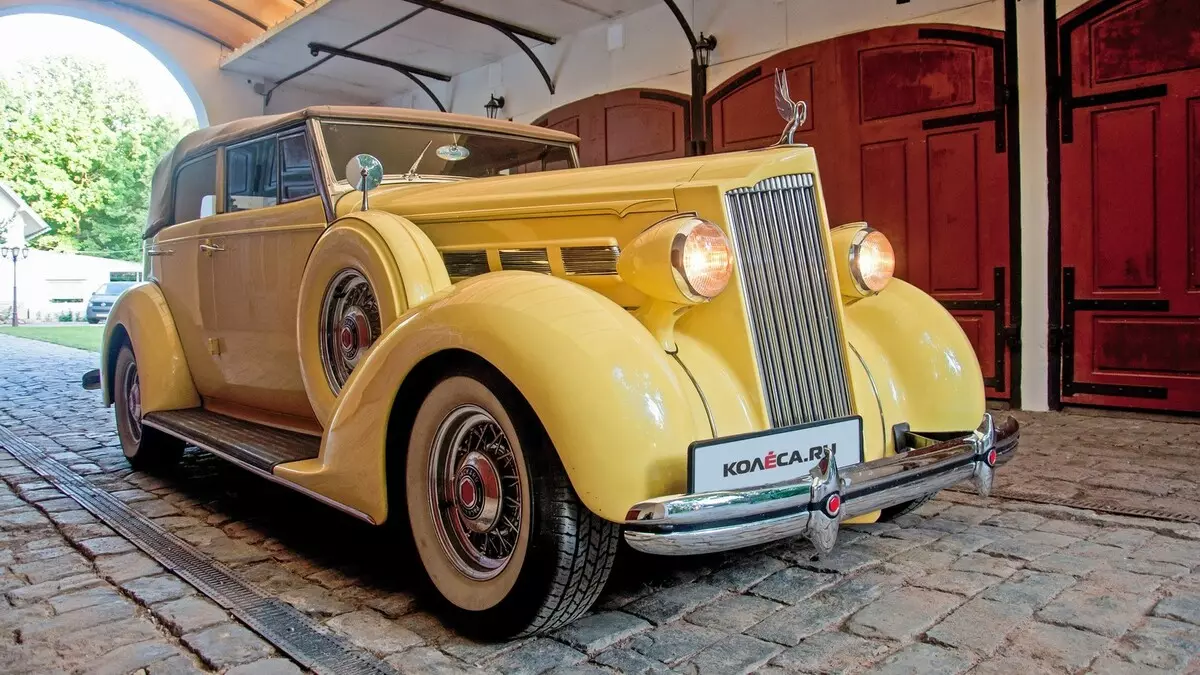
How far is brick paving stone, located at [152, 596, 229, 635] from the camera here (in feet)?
7.17

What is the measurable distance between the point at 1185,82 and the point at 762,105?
304 cm

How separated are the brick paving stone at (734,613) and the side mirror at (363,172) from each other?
75.0 inches

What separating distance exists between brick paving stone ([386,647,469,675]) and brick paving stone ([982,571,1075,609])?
1533 mm

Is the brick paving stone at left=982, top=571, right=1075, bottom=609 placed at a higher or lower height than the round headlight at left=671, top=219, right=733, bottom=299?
lower

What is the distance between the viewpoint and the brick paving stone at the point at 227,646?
1978 mm

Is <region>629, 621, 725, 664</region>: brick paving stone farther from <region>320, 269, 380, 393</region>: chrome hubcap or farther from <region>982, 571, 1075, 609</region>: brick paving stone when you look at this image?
<region>320, 269, 380, 393</region>: chrome hubcap

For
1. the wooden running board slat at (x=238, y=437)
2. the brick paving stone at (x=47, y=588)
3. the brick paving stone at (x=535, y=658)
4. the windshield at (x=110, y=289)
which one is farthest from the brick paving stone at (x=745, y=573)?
the windshield at (x=110, y=289)

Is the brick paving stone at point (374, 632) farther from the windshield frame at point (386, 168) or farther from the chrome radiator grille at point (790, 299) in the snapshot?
the windshield frame at point (386, 168)

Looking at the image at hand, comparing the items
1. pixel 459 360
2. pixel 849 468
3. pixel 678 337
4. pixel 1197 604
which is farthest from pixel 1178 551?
pixel 459 360

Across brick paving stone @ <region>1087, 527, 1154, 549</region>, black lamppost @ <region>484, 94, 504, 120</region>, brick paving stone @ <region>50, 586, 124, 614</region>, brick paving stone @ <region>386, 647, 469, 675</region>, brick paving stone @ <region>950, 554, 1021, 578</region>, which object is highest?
black lamppost @ <region>484, 94, 504, 120</region>

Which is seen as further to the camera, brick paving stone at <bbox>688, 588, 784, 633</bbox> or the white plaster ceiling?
the white plaster ceiling

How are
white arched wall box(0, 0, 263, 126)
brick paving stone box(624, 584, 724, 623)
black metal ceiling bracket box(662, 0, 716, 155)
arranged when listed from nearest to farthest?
brick paving stone box(624, 584, 724, 623), black metal ceiling bracket box(662, 0, 716, 155), white arched wall box(0, 0, 263, 126)

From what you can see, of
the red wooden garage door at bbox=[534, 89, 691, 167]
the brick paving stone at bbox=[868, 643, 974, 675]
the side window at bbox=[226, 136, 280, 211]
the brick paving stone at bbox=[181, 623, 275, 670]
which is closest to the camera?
the brick paving stone at bbox=[868, 643, 974, 675]

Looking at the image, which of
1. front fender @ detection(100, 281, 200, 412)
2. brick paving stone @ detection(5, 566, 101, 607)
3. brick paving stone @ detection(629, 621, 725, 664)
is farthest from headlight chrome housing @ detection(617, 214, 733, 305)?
front fender @ detection(100, 281, 200, 412)
